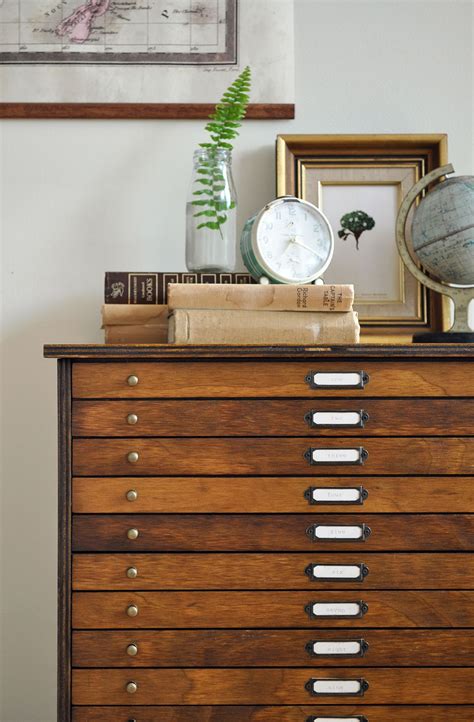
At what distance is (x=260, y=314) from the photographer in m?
1.62

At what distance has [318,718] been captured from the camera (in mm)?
1571

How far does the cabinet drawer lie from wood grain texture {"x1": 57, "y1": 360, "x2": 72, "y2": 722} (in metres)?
0.02

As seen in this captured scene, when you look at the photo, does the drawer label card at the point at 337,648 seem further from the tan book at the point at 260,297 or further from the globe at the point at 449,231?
the globe at the point at 449,231

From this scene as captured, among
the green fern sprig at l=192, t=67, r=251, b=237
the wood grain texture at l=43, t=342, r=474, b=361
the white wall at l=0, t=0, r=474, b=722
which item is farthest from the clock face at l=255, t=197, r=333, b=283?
the white wall at l=0, t=0, r=474, b=722

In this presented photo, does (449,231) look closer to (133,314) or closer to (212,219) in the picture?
(212,219)

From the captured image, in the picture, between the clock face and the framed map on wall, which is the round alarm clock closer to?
the clock face

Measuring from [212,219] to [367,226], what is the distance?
41 centimetres

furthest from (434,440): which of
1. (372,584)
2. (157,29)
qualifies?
(157,29)

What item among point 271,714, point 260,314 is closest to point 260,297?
point 260,314

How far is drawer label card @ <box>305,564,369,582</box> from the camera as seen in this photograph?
1571mm

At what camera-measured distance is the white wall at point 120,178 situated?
2.07m

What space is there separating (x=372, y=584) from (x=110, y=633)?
0.52 meters

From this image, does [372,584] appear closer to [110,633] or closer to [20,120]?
[110,633]

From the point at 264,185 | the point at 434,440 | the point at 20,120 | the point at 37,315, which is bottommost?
the point at 434,440
